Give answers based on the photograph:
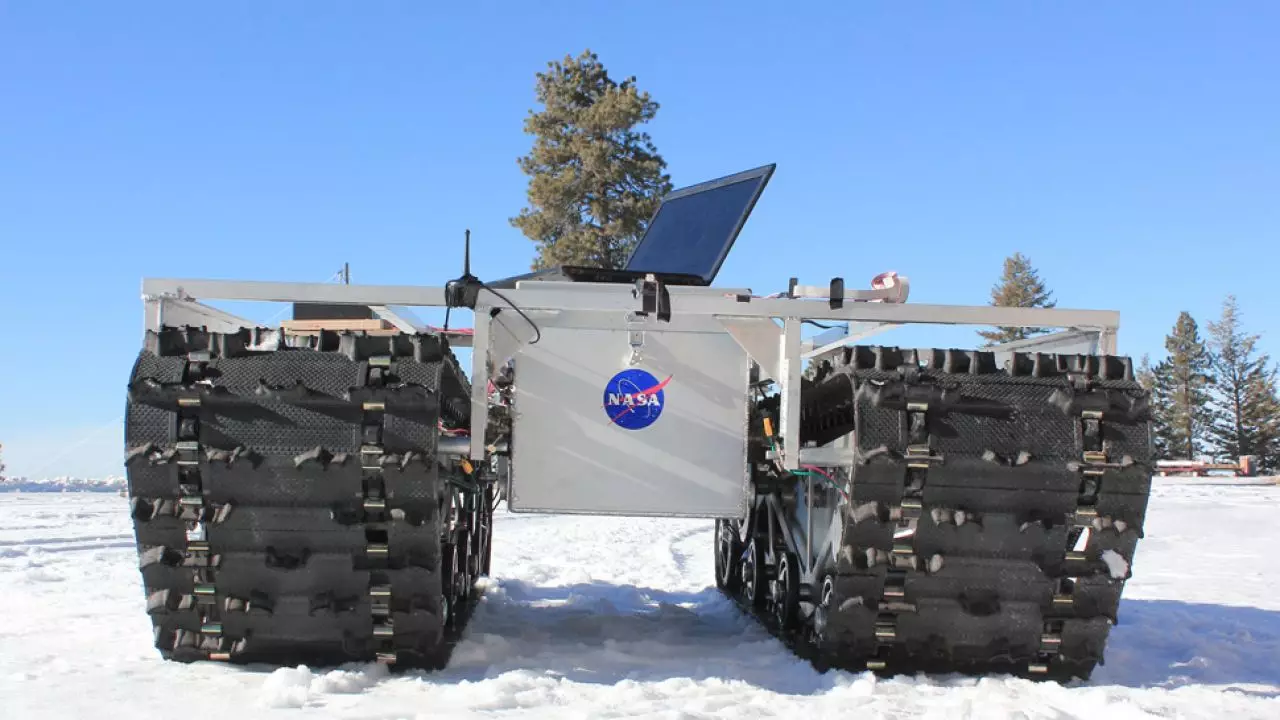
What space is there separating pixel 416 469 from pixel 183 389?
97cm

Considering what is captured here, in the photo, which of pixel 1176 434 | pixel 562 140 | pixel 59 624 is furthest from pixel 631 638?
pixel 1176 434

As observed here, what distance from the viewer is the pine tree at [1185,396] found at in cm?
6106

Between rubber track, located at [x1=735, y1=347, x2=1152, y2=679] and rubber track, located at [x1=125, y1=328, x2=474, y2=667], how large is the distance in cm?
179

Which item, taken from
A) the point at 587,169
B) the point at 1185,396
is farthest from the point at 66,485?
the point at 1185,396

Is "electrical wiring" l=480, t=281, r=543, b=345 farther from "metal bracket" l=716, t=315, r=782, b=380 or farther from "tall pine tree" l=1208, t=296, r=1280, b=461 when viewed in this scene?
"tall pine tree" l=1208, t=296, r=1280, b=461

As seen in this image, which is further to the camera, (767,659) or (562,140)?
(562,140)

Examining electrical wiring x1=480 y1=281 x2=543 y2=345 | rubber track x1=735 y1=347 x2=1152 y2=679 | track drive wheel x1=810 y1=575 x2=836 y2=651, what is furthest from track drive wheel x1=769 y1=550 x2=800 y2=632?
electrical wiring x1=480 y1=281 x2=543 y2=345

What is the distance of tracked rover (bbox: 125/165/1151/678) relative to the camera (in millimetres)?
4375

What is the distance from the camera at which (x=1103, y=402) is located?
14.8ft

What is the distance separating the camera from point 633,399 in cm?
533

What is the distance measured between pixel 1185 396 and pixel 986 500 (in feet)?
210

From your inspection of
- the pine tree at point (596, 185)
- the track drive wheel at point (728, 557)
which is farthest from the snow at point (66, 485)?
the track drive wheel at point (728, 557)

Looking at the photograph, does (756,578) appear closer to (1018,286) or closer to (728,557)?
(728,557)

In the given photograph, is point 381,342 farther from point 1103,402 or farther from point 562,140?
point 562,140
